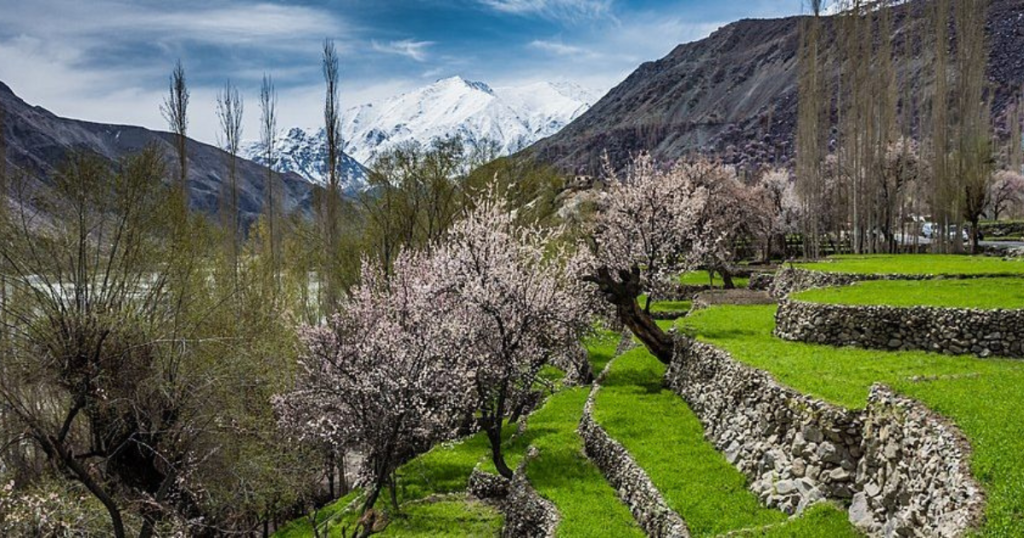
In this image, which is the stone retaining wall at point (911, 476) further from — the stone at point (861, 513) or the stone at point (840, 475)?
the stone at point (840, 475)

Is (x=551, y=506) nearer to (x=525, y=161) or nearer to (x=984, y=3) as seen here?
(x=525, y=161)

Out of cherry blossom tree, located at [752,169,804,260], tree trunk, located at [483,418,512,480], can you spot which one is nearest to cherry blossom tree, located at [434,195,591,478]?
tree trunk, located at [483,418,512,480]

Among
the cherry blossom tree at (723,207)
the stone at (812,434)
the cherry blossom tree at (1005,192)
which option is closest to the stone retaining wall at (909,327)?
the stone at (812,434)

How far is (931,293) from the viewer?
19141 mm

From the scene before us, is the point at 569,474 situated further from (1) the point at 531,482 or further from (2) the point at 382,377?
(2) the point at 382,377

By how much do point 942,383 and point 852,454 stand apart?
2.00 meters

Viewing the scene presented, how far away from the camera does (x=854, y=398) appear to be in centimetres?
1203

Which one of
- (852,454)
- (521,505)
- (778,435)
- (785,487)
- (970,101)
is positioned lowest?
(521,505)

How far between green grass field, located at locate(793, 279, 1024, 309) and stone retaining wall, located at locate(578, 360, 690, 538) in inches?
324

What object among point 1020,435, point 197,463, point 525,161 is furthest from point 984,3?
point 197,463

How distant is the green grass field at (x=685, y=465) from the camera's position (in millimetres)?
10594

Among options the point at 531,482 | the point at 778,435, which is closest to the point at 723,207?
the point at 531,482

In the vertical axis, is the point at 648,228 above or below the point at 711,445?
above

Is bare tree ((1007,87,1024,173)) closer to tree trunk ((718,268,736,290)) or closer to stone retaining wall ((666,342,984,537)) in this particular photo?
tree trunk ((718,268,736,290))
